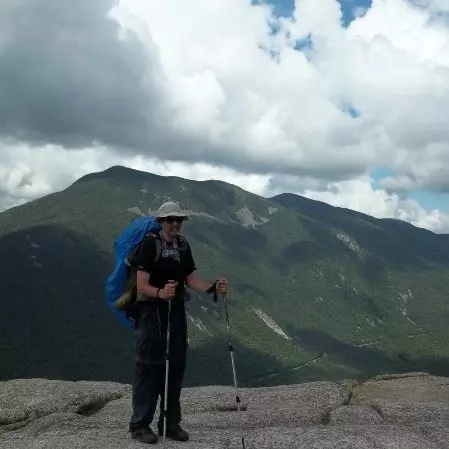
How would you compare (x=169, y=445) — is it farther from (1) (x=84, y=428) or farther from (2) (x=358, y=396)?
(2) (x=358, y=396)

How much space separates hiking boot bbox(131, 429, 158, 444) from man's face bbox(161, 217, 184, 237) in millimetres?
4204

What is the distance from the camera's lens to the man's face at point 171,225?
1236cm

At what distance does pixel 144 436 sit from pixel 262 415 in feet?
14.8

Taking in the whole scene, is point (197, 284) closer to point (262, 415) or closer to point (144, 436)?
point (144, 436)

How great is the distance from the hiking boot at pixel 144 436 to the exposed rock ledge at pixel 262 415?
0.58 ft

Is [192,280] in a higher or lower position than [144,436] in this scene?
higher

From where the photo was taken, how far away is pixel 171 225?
12.4 metres

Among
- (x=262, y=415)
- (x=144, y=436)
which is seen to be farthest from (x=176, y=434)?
(x=262, y=415)

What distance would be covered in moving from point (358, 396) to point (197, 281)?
364 inches

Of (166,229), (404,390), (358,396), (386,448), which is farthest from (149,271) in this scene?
(404,390)

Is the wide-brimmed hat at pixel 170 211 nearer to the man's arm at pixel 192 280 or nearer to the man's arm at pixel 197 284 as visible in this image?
the man's arm at pixel 192 280

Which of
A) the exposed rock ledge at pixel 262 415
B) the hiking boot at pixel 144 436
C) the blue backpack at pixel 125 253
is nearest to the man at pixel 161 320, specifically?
the hiking boot at pixel 144 436

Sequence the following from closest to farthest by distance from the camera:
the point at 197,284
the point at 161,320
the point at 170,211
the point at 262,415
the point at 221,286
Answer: the point at 170,211, the point at 161,320, the point at 221,286, the point at 197,284, the point at 262,415

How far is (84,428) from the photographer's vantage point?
14266 mm
